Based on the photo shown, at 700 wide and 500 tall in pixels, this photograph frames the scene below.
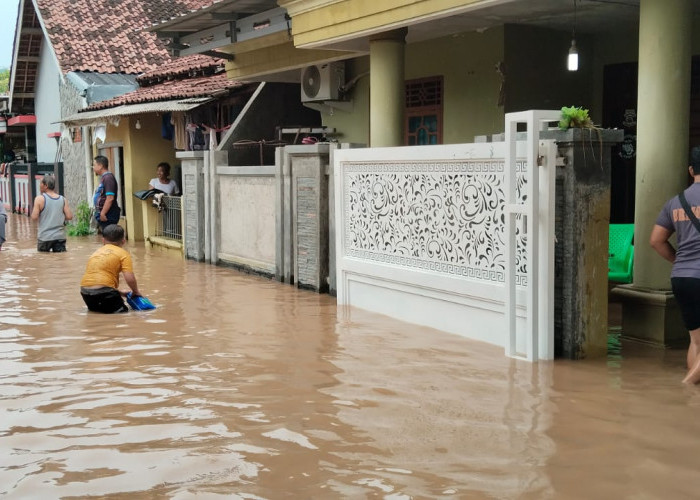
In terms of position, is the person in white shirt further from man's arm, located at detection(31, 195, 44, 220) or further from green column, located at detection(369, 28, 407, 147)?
green column, located at detection(369, 28, 407, 147)

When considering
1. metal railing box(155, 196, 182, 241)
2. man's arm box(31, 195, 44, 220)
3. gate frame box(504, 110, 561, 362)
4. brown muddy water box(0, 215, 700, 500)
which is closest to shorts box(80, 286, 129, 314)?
brown muddy water box(0, 215, 700, 500)

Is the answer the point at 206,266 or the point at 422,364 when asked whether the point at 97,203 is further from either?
the point at 422,364

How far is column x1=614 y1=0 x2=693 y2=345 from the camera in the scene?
7062mm

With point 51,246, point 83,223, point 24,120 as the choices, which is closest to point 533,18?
point 51,246

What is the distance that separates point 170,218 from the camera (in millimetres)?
16375

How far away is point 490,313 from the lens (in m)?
7.33

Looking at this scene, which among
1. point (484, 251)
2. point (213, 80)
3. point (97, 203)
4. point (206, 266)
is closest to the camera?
point (484, 251)

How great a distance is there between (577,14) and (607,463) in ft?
22.7

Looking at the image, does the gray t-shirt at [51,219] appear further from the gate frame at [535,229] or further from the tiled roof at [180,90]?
the gate frame at [535,229]

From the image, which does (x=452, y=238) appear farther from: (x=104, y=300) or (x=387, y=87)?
(x=104, y=300)

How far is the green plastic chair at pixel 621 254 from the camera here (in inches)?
352

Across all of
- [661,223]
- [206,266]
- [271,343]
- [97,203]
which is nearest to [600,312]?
[661,223]

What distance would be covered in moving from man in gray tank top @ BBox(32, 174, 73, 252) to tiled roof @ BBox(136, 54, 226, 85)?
17.7ft

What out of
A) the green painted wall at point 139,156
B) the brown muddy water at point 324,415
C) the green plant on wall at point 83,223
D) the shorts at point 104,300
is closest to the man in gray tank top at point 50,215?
the green painted wall at point 139,156
